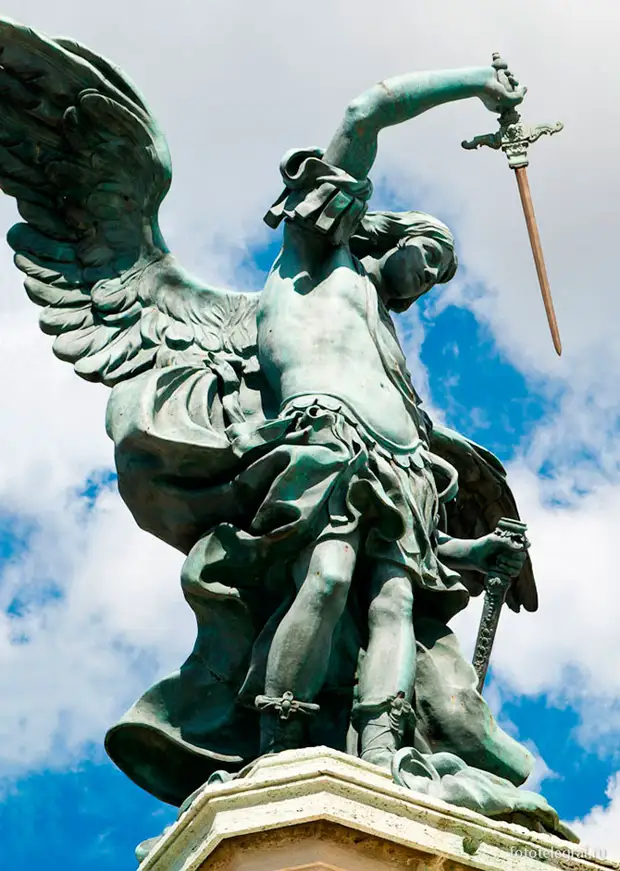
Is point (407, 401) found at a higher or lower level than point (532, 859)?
higher

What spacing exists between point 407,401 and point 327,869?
277 centimetres

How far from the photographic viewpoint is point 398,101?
8.84 m

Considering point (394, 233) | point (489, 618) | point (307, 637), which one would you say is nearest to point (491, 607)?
point (489, 618)

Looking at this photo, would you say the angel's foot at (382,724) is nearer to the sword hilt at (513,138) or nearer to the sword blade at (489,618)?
the sword blade at (489,618)

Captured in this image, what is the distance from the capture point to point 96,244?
9.31m

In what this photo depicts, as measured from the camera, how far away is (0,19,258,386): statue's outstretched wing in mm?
9000

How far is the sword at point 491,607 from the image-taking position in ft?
27.6

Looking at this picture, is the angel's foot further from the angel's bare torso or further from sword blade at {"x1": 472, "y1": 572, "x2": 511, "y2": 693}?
the angel's bare torso

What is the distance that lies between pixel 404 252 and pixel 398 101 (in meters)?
0.73

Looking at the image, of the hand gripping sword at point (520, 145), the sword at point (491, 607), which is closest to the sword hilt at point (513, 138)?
the hand gripping sword at point (520, 145)

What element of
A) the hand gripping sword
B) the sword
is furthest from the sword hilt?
the sword

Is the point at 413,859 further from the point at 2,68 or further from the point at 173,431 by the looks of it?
the point at 2,68

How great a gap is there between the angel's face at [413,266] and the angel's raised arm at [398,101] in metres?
0.44

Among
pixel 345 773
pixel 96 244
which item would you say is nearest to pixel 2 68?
pixel 96 244
